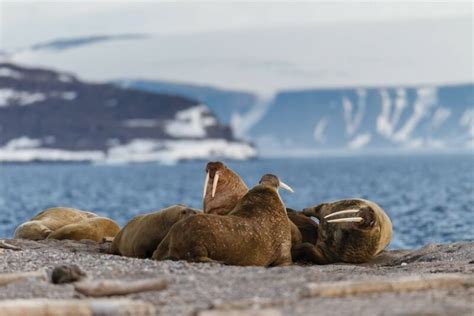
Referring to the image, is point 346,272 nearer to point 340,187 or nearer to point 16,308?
point 16,308

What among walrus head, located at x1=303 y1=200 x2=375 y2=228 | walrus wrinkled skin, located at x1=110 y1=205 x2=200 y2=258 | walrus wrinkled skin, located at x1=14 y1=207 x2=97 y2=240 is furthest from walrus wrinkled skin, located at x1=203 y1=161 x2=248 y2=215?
walrus wrinkled skin, located at x1=14 y1=207 x2=97 y2=240

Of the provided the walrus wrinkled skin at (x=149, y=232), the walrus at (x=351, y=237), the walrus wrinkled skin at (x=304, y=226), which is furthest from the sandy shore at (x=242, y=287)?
the walrus wrinkled skin at (x=304, y=226)

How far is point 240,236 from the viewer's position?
44.5ft

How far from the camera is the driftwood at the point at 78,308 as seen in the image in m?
Result: 8.83

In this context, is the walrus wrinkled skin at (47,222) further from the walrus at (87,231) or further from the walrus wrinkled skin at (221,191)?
the walrus wrinkled skin at (221,191)

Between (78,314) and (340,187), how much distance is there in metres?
61.1

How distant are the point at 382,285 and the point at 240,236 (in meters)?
3.88

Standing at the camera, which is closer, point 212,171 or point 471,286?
point 471,286

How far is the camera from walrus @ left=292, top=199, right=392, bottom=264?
50.2 ft

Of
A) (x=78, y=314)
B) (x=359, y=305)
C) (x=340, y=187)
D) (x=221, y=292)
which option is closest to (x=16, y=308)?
(x=78, y=314)

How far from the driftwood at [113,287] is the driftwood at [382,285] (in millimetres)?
1516

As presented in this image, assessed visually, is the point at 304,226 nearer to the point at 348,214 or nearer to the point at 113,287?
the point at 348,214

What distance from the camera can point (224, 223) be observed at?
44.3ft

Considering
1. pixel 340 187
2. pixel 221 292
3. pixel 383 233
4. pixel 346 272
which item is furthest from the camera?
pixel 340 187
